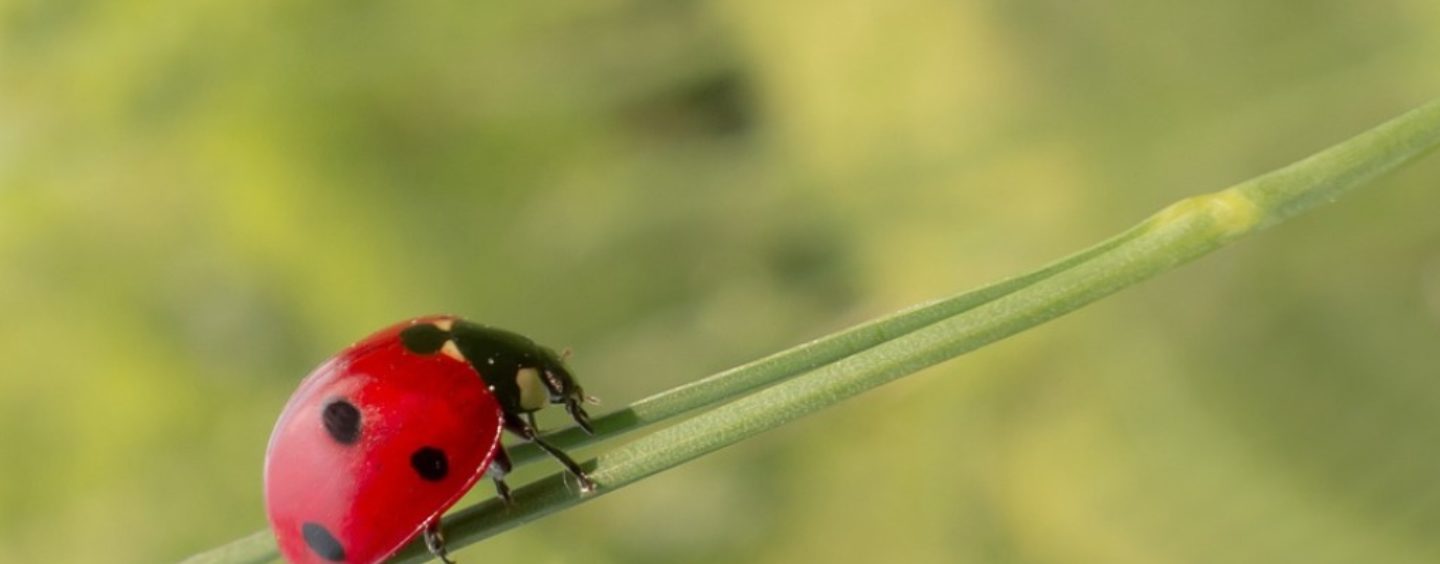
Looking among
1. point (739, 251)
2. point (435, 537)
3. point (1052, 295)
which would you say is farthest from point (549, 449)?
point (739, 251)

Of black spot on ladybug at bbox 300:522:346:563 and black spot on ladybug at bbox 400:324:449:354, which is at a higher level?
black spot on ladybug at bbox 400:324:449:354

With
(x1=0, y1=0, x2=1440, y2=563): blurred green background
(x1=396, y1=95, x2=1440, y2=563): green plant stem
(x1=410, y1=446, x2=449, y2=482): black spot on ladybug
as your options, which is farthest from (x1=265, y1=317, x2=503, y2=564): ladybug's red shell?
(x1=0, y1=0, x2=1440, y2=563): blurred green background

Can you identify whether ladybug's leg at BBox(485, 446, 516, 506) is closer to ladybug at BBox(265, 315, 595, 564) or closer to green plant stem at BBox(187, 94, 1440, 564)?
ladybug at BBox(265, 315, 595, 564)

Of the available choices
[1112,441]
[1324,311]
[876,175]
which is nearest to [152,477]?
[876,175]

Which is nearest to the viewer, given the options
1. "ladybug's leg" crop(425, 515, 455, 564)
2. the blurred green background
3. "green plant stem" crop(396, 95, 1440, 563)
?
"green plant stem" crop(396, 95, 1440, 563)

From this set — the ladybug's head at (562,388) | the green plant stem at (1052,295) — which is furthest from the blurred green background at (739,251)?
the green plant stem at (1052,295)

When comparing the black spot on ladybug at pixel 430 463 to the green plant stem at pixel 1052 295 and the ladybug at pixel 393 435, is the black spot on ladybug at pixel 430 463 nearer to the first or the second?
the ladybug at pixel 393 435
